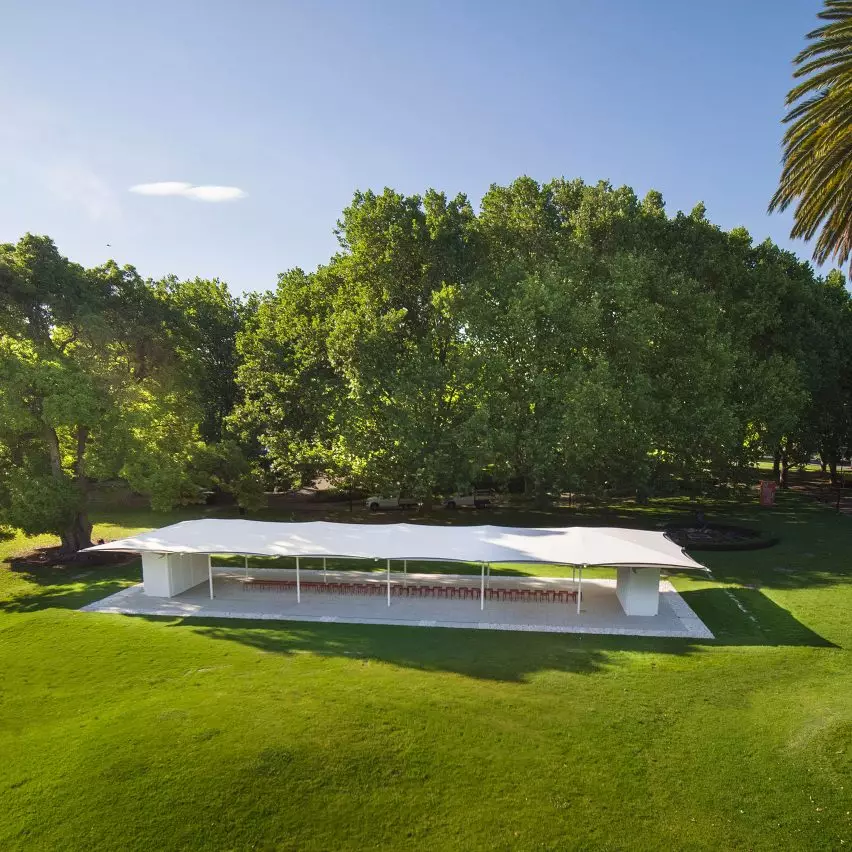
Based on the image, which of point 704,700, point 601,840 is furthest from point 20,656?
point 704,700

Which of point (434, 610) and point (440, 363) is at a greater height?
point (440, 363)

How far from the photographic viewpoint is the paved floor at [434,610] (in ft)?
61.1

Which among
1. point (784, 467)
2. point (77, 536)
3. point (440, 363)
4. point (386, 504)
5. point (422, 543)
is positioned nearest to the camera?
point (422, 543)

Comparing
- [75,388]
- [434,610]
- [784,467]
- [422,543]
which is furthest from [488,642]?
[784,467]

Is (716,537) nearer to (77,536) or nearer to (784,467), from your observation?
(784,467)

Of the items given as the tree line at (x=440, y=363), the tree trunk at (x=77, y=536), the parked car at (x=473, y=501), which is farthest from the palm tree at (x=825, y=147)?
the tree trunk at (x=77, y=536)

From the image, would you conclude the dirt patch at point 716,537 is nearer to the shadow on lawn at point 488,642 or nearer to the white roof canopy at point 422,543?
the white roof canopy at point 422,543

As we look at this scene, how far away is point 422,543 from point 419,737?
935 centimetres

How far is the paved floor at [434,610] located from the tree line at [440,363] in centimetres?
668

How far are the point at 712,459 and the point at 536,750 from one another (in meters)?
26.3

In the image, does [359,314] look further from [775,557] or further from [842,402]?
[842,402]

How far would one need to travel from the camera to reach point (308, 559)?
90.8 ft

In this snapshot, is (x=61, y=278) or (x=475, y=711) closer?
(x=475, y=711)

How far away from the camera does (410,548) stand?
20.2m
